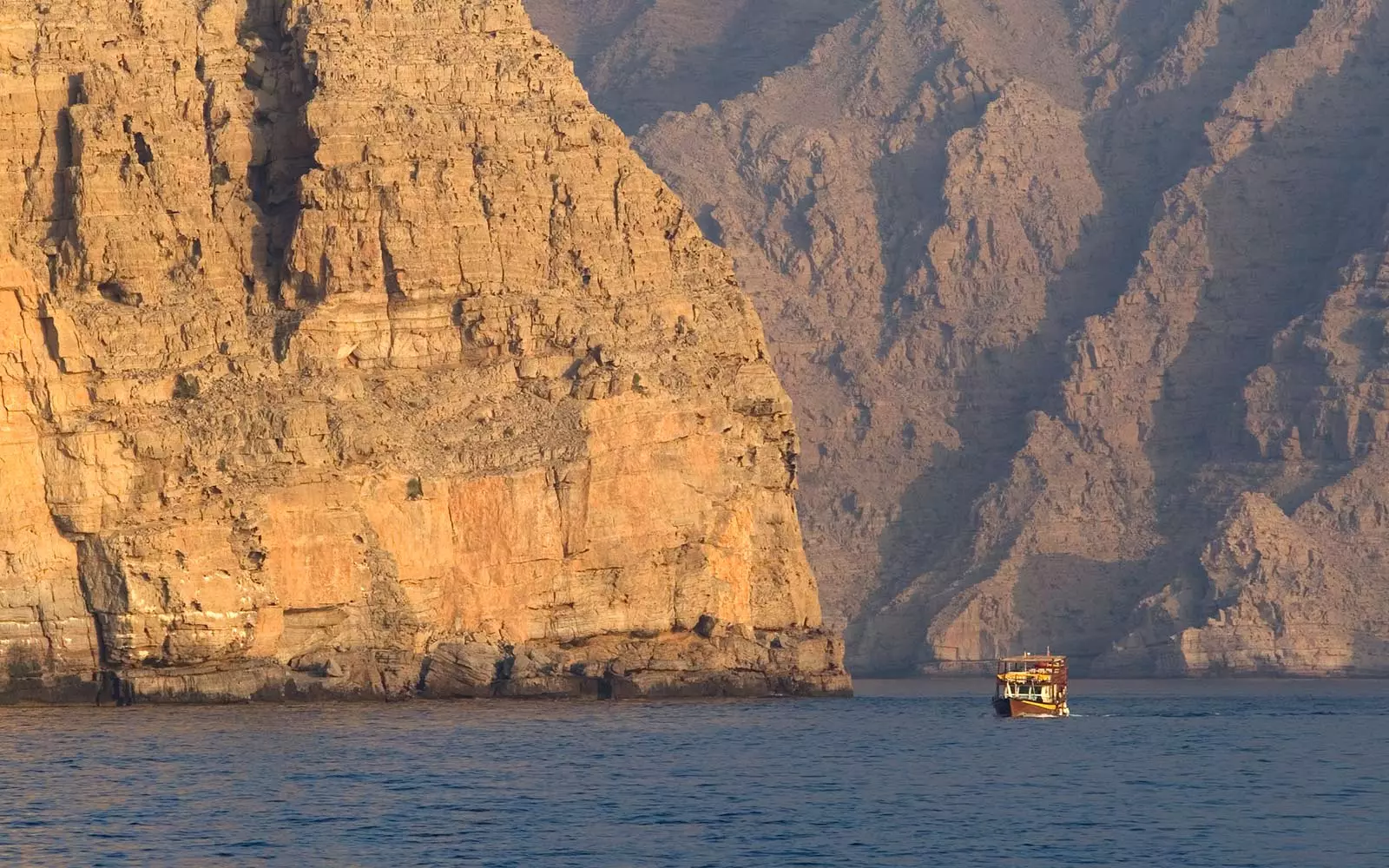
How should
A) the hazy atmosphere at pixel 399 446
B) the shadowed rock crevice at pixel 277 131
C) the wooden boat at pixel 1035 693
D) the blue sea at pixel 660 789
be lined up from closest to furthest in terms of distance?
the blue sea at pixel 660 789, the hazy atmosphere at pixel 399 446, the shadowed rock crevice at pixel 277 131, the wooden boat at pixel 1035 693

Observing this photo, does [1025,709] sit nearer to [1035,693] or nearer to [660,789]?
[1035,693]

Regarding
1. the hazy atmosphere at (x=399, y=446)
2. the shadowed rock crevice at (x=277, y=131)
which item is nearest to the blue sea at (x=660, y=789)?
the hazy atmosphere at (x=399, y=446)

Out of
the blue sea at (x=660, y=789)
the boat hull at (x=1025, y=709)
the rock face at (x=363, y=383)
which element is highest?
the rock face at (x=363, y=383)

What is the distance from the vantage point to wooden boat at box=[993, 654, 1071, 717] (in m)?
127

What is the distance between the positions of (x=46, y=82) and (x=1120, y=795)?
178ft

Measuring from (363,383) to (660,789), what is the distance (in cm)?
3499

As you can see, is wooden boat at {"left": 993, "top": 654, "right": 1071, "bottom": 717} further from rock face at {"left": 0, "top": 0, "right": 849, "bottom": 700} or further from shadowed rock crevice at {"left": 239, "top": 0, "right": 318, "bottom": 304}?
shadowed rock crevice at {"left": 239, "top": 0, "right": 318, "bottom": 304}

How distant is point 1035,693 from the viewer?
127688mm

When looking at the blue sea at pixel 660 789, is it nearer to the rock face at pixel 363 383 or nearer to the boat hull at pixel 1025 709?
the rock face at pixel 363 383

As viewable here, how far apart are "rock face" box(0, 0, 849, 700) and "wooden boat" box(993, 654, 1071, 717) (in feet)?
22.7

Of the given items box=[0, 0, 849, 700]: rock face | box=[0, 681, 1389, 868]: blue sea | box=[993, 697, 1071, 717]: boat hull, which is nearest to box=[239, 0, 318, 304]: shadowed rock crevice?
box=[0, 0, 849, 700]: rock face

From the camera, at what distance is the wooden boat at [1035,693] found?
12719 centimetres

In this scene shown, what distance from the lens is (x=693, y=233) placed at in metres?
132

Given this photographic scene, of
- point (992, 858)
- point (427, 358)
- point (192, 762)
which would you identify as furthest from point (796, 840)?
point (427, 358)
